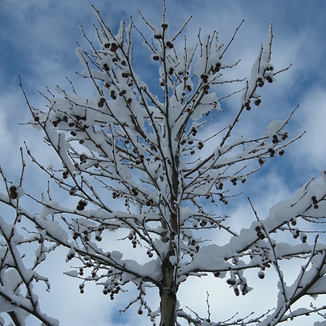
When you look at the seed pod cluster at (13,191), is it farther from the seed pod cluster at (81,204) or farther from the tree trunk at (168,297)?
the tree trunk at (168,297)

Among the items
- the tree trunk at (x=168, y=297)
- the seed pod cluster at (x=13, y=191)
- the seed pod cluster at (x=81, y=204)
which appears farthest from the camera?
the tree trunk at (x=168, y=297)

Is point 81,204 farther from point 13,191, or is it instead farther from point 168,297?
point 168,297

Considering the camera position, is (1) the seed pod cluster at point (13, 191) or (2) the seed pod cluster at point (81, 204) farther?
(2) the seed pod cluster at point (81, 204)

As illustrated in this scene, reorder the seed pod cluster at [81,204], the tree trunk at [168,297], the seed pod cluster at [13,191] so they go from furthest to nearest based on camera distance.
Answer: the tree trunk at [168,297]
the seed pod cluster at [81,204]
the seed pod cluster at [13,191]

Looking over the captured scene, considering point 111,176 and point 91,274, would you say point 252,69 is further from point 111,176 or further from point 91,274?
point 91,274

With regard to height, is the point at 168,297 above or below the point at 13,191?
below

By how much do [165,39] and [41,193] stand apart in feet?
7.45

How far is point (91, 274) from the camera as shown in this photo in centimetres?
459

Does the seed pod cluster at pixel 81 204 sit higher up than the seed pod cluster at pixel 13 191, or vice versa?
the seed pod cluster at pixel 81 204

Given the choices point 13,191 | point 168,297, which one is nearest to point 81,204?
point 13,191

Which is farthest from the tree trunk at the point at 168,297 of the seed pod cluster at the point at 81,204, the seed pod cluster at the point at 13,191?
the seed pod cluster at the point at 13,191

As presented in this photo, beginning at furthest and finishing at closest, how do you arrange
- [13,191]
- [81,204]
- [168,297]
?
[168,297] < [81,204] < [13,191]

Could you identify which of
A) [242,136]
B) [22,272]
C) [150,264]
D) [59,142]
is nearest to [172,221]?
[150,264]

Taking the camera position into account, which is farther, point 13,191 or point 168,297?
point 168,297
